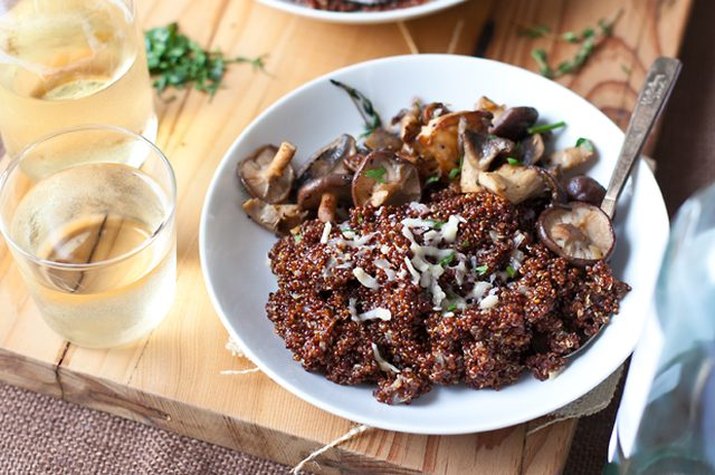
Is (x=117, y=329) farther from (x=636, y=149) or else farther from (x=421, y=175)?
(x=636, y=149)

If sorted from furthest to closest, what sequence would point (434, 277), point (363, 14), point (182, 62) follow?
1. point (182, 62)
2. point (363, 14)
3. point (434, 277)

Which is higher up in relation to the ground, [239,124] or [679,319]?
[679,319]

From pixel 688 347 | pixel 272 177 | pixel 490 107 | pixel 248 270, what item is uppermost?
pixel 688 347

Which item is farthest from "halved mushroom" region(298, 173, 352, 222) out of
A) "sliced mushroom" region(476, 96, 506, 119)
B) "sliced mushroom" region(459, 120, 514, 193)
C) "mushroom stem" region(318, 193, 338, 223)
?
"sliced mushroom" region(476, 96, 506, 119)

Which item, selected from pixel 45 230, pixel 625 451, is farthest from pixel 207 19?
pixel 625 451

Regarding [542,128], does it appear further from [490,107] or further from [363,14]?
[363,14]

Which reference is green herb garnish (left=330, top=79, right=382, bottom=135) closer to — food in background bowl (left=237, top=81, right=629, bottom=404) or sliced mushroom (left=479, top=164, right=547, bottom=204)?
food in background bowl (left=237, top=81, right=629, bottom=404)

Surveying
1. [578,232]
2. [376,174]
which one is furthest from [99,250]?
[578,232]
